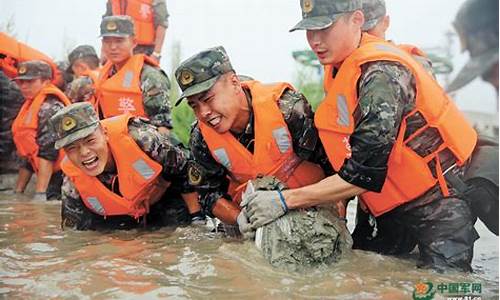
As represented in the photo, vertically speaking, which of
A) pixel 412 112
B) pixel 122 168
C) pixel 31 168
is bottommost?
pixel 31 168

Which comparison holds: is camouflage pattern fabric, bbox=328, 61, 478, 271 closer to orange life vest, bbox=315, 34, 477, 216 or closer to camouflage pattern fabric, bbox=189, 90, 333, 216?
orange life vest, bbox=315, 34, 477, 216

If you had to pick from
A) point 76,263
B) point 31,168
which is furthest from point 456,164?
point 31,168

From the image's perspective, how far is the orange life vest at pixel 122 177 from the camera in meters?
3.56

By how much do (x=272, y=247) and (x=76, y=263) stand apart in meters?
0.94

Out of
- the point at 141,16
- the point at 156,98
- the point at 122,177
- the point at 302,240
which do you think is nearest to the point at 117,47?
the point at 156,98

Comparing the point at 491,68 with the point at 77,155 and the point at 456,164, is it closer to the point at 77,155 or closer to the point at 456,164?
the point at 456,164

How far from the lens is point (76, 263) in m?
2.88

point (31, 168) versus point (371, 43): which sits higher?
point (371, 43)

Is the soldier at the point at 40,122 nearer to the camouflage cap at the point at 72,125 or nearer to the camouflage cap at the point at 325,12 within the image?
the camouflage cap at the point at 72,125

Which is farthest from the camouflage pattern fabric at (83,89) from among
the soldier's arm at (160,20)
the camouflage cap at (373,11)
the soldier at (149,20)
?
the camouflage cap at (373,11)

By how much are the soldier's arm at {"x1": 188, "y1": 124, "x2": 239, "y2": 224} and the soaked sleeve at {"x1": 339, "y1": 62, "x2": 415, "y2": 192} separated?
2.96ft

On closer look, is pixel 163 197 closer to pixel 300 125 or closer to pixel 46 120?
pixel 300 125

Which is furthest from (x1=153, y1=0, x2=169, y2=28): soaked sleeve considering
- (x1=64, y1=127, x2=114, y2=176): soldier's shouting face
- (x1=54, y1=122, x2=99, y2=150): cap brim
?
(x1=54, y1=122, x2=99, y2=150): cap brim

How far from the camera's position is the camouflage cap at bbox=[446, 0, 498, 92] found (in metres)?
2.15
